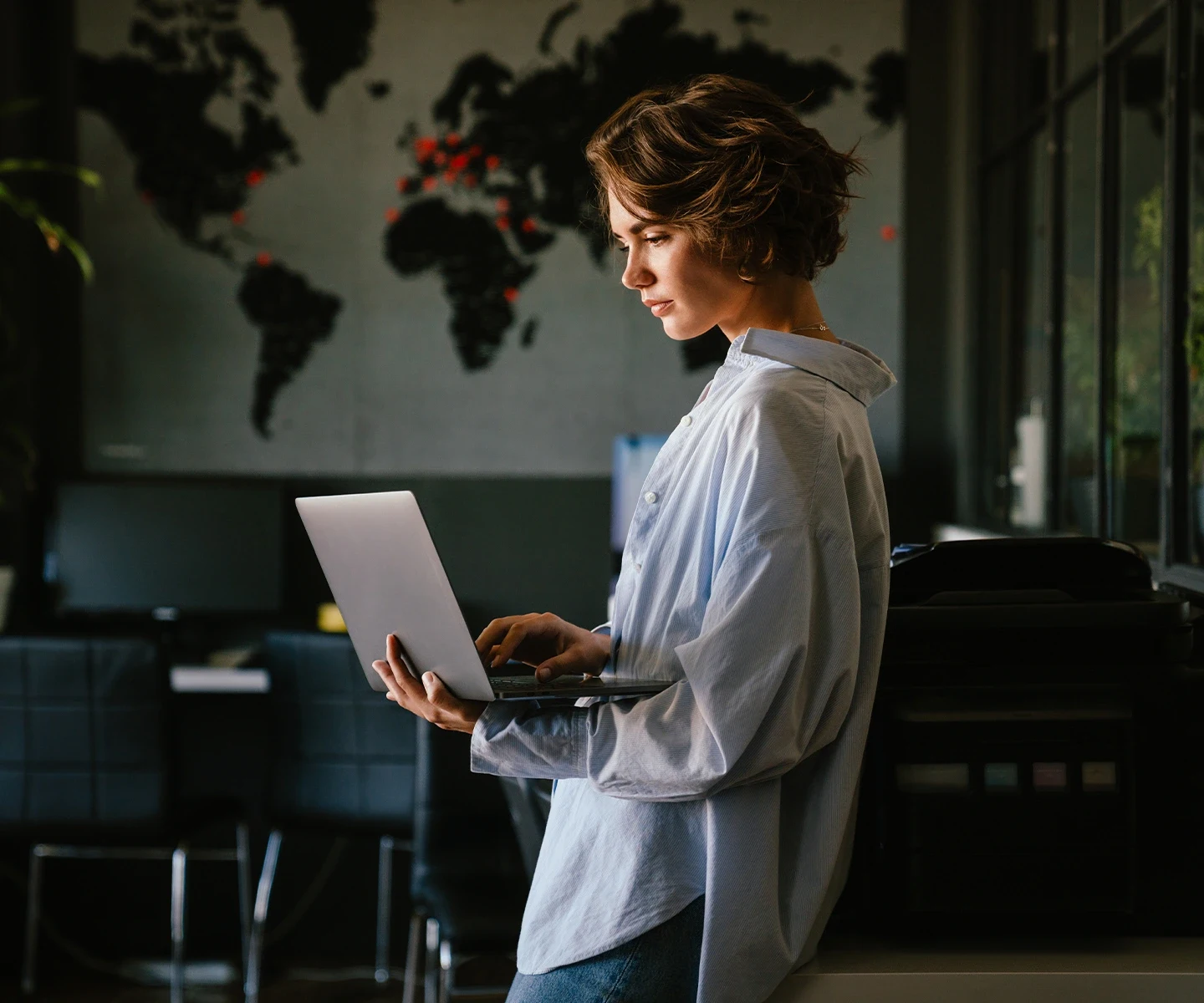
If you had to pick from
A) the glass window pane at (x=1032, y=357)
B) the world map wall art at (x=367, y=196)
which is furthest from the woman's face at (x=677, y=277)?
the world map wall art at (x=367, y=196)

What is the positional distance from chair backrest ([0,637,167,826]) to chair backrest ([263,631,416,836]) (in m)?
0.29

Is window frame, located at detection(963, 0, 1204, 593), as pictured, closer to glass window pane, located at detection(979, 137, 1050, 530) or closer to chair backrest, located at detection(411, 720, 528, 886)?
glass window pane, located at detection(979, 137, 1050, 530)

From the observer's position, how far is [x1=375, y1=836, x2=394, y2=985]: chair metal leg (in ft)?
11.6

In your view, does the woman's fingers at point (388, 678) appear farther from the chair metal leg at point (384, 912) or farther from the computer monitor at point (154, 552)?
the computer monitor at point (154, 552)

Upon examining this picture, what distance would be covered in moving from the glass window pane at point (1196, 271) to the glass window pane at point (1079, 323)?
26.0 inches

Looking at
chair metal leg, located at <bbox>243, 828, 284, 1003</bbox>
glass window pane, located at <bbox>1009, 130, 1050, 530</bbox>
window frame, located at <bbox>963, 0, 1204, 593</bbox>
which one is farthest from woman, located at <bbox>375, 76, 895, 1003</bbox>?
glass window pane, located at <bbox>1009, 130, 1050, 530</bbox>

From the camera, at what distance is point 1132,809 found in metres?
1.26

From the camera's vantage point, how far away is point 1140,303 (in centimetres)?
267

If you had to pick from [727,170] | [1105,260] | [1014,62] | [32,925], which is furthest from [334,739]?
[1014,62]

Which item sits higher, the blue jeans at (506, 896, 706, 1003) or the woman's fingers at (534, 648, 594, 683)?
the woman's fingers at (534, 648, 594, 683)

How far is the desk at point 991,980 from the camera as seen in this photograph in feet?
3.95

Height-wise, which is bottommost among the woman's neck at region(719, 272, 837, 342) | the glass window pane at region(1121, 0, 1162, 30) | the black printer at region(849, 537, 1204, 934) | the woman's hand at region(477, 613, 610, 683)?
the black printer at region(849, 537, 1204, 934)

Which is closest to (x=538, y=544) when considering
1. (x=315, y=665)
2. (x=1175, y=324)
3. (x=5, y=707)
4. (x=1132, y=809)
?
(x=315, y=665)

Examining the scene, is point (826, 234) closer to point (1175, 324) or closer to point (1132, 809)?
point (1132, 809)
